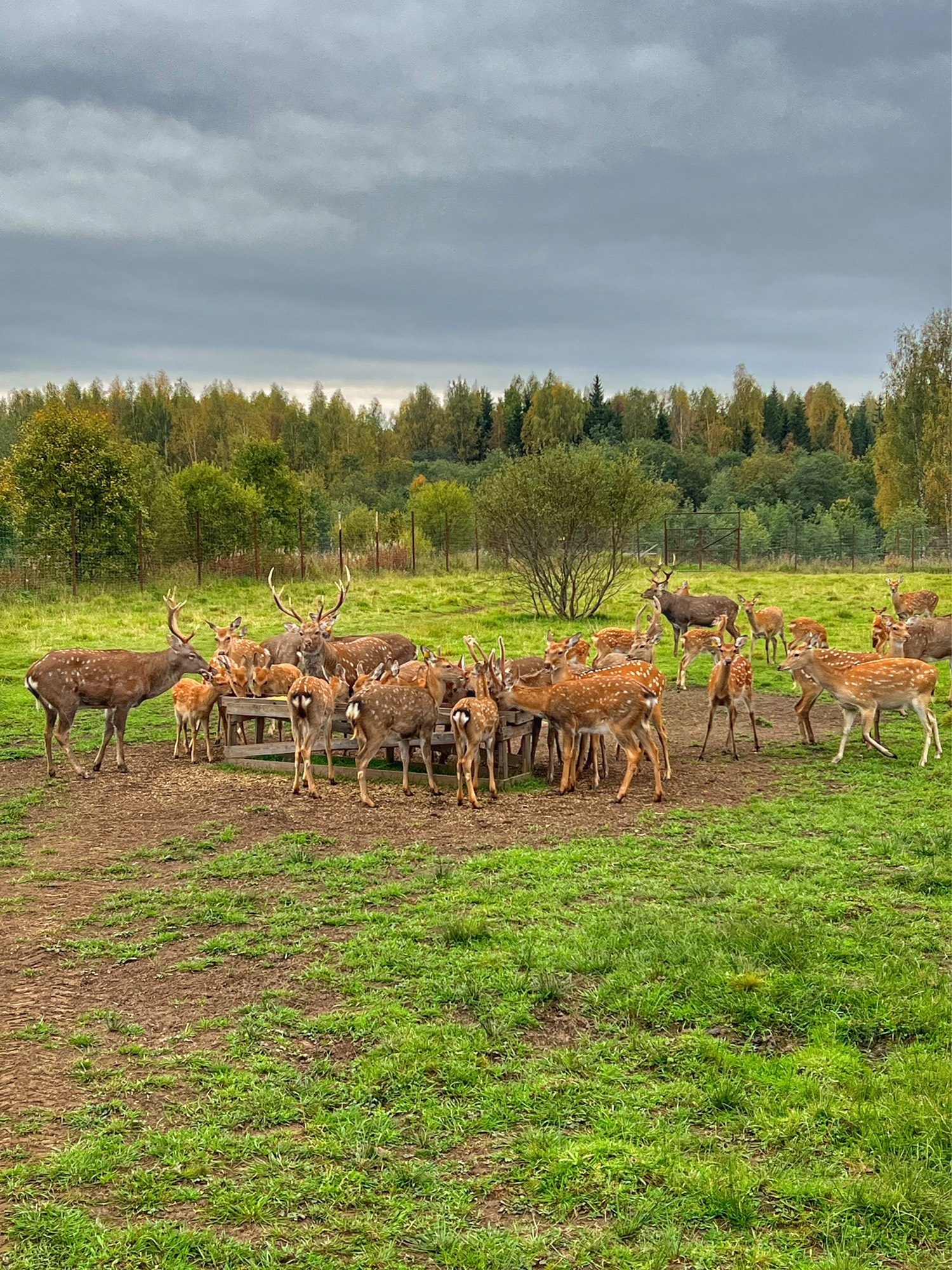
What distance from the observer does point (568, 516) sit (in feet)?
74.9

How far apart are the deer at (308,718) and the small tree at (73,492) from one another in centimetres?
2021

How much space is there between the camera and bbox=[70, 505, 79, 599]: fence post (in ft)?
89.4

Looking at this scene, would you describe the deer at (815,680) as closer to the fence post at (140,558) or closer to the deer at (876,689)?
the deer at (876,689)

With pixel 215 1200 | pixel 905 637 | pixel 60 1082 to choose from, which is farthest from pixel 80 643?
pixel 215 1200

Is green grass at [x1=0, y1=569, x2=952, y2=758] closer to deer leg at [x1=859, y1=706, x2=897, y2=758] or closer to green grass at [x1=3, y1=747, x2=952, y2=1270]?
deer leg at [x1=859, y1=706, x2=897, y2=758]

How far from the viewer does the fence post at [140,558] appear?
27734mm

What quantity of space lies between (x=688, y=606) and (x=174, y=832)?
12330 millimetres

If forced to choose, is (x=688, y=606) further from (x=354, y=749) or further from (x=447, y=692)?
(x=354, y=749)

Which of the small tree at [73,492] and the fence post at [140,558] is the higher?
the small tree at [73,492]

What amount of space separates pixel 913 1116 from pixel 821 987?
1169 millimetres

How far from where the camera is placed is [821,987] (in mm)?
5438

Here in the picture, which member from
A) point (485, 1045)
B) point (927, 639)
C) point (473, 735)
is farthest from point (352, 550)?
point (485, 1045)

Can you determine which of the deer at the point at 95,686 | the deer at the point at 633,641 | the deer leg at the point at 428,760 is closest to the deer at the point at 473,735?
the deer leg at the point at 428,760

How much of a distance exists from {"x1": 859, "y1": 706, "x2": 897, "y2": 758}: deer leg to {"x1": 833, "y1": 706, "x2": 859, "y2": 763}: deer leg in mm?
125
